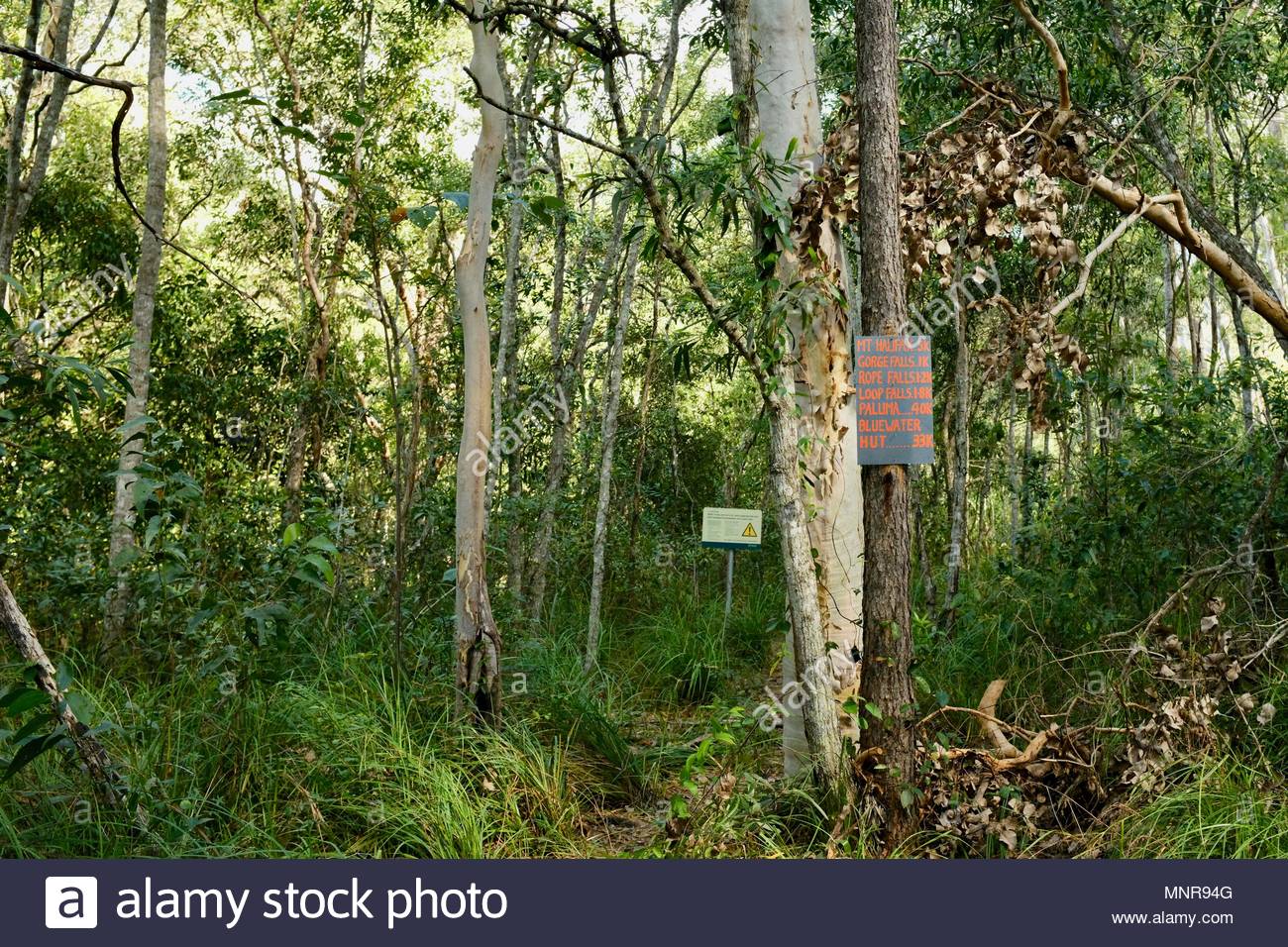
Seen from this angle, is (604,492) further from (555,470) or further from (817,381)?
(817,381)

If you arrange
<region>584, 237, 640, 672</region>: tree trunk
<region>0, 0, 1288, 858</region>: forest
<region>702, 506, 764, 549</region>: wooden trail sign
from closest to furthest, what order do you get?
<region>0, 0, 1288, 858</region>: forest, <region>584, 237, 640, 672</region>: tree trunk, <region>702, 506, 764, 549</region>: wooden trail sign

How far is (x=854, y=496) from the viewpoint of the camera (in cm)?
472

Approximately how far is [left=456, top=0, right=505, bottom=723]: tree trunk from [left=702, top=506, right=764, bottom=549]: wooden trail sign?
2.85 meters

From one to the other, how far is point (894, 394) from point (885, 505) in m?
0.43

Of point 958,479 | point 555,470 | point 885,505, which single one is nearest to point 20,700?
point 885,505

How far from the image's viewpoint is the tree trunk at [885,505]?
402 centimetres

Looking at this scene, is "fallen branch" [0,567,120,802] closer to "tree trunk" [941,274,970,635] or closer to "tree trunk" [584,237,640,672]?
"tree trunk" [584,237,640,672]

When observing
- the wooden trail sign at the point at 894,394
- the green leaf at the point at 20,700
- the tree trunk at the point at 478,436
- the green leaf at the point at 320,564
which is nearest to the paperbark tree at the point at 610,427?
the tree trunk at the point at 478,436

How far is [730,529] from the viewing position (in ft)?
25.0

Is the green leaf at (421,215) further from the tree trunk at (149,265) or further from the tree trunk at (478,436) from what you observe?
the tree trunk at (149,265)

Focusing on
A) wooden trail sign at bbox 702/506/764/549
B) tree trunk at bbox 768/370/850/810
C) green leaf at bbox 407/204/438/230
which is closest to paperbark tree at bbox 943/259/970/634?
wooden trail sign at bbox 702/506/764/549

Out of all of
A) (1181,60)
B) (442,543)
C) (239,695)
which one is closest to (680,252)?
(239,695)

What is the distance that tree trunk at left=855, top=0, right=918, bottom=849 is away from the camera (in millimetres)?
4020

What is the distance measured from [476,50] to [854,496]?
2719 millimetres
